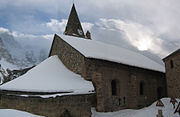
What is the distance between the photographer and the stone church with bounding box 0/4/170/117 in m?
9.96

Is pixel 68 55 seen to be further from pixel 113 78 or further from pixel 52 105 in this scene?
pixel 52 105

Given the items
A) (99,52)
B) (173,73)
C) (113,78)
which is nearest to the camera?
(113,78)

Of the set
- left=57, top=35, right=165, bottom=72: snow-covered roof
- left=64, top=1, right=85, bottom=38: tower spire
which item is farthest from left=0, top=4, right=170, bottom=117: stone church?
left=64, top=1, right=85, bottom=38: tower spire

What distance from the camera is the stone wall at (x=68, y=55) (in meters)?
13.1

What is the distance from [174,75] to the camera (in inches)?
587

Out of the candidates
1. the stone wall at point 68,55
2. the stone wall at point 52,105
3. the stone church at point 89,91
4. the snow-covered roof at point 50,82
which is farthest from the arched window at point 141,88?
the stone wall at point 52,105

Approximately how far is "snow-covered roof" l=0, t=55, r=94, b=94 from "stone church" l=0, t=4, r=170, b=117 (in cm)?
6

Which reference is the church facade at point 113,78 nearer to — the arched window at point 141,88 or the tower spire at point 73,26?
the arched window at point 141,88

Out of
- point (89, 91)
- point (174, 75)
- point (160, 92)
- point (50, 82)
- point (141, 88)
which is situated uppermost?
point (174, 75)

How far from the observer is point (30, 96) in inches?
388

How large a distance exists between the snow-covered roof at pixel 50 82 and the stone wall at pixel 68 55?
0.64 metres

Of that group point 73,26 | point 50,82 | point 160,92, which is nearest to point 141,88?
point 160,92

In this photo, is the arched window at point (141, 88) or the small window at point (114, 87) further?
the arched window at point (141, 88)

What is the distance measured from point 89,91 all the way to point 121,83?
4.58m
